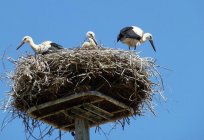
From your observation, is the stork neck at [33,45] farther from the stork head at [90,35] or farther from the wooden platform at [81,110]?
the wooden platform at [81,110]

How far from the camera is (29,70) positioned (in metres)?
10.7

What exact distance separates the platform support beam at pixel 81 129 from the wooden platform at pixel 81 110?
7 centimetres

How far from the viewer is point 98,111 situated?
1073 cm

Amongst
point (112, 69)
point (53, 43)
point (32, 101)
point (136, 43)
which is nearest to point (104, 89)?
point (112, 69)

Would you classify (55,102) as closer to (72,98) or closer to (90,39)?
(72,98)

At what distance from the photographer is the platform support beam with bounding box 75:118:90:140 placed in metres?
10.3

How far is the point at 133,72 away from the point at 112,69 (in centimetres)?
33

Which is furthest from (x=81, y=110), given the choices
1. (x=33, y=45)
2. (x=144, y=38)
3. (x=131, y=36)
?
(x=144, y=38)

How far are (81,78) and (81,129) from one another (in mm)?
760

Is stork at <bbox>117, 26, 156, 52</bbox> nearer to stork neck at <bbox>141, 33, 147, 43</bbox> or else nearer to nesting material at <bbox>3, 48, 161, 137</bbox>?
stork neck at <bbox>141, 33, 147, 43</bbox>

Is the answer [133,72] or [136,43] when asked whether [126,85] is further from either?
[136,43]

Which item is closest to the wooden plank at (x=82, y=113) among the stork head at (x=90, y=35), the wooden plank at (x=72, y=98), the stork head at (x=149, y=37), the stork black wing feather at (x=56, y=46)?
the wooden plank at (x=72, y=98)

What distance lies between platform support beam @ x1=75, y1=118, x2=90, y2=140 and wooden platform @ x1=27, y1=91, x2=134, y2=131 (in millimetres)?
70

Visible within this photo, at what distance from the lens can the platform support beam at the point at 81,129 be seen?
10266 millimetres
